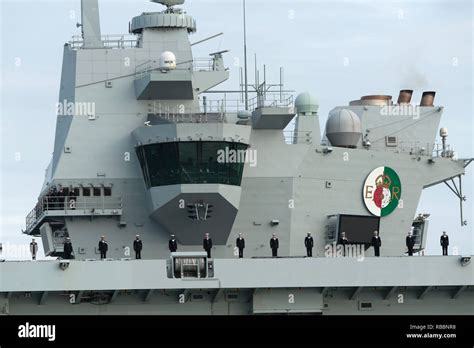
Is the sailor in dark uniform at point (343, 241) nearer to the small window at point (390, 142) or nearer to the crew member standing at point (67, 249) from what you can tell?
the small window at point (390, 142)

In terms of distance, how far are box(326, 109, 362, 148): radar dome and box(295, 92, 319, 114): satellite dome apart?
1.21 m

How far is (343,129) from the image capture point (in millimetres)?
55094

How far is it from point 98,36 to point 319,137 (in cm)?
959

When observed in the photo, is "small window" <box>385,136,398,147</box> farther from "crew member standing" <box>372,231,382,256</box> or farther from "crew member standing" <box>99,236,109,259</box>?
"crew member standing" <box>99,236,109,259</box>

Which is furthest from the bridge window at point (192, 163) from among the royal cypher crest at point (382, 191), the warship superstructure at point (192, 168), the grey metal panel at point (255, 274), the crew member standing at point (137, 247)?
the grey metal panel at point (255, 274)

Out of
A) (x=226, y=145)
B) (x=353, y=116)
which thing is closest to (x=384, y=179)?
(x=353, y=116)

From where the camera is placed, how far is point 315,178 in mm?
53188

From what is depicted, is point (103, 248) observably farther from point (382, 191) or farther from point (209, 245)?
point (382, 191)

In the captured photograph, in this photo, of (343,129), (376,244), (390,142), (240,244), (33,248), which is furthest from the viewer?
(390,142)

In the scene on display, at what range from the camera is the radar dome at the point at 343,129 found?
55062 millimetres

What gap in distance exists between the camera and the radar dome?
181ft

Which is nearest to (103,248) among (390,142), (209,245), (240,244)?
(209,245)

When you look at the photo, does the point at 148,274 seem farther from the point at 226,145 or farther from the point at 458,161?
the point at 458,161

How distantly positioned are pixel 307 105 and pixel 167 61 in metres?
7.08
